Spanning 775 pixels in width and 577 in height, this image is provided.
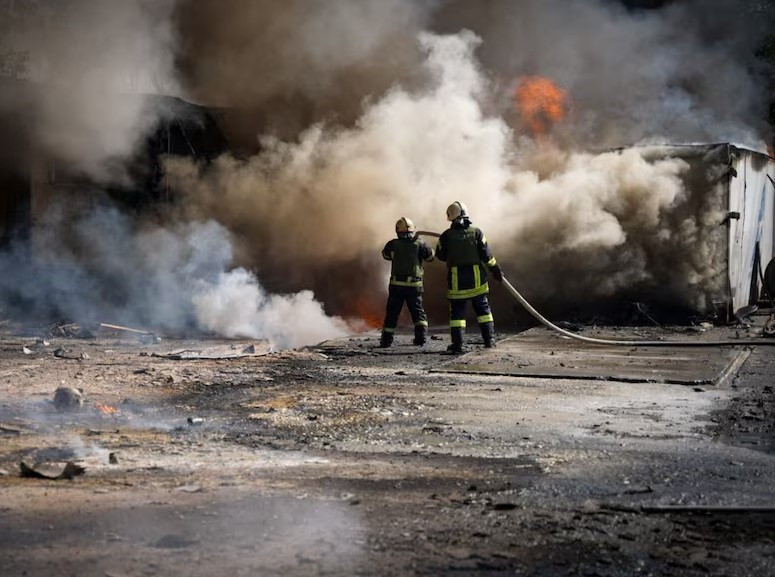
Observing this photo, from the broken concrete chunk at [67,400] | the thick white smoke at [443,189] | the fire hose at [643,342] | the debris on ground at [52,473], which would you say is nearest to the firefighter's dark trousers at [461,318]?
the fire hose at [643,342]

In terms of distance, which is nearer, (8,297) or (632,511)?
(632,511)

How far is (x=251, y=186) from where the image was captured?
590 inches

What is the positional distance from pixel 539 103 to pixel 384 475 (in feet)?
38.5

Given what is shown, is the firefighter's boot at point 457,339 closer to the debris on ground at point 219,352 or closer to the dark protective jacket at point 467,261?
the dark protective jacket at point 467,261

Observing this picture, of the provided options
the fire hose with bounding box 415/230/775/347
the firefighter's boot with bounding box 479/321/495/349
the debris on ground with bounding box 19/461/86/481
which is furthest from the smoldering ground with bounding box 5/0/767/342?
the debris on ground with bounding box 19/461/86/481

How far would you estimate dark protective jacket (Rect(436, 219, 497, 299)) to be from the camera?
10109 millimetres

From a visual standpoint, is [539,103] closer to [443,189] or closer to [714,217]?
[443,189]

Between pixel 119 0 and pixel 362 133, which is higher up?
pixel 119 0

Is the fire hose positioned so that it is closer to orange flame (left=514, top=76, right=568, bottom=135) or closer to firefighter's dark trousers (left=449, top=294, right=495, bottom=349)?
firefighter's dark trousers (left=449, top=294, right=495, bottom=349)

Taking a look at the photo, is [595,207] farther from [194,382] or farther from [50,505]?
[50,505]

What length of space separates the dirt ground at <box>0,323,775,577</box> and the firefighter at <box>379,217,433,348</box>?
2.57 m

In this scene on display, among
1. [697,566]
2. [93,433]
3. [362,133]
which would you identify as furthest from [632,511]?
[362,133]

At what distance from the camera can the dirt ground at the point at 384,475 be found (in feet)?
11.3

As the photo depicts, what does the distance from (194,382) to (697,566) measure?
205 inches
